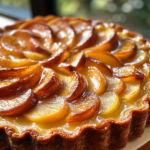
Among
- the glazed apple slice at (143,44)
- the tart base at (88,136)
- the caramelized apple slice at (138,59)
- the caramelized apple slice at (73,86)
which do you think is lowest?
the tart base at (88,136)

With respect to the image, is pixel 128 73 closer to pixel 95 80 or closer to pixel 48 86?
pixel 95 80

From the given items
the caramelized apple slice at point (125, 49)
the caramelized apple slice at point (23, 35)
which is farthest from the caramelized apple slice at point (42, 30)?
the caramelized apple slice at point (125, 49)

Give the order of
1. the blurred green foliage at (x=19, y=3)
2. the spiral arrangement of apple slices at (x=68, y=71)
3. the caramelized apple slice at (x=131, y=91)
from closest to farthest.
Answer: the spiral arrangement of apple slices at (x=68, y=71), the caramelized apple slice at (x=131, y=91), the blurred green foliage at (x=19, y=3)

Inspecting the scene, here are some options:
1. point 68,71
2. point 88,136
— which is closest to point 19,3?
point 68,71

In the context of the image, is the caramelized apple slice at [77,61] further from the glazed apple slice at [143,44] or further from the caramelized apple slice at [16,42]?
the glazed apple slice at [143,44]

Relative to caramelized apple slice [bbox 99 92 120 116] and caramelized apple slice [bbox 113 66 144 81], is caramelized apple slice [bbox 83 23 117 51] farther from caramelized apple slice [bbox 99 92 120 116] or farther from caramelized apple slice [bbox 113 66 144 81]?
caramelized apple slice [bbox 99 92 120 116]

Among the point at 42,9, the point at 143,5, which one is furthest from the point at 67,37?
the point at 42,9

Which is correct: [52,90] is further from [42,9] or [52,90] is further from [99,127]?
[42,9]
